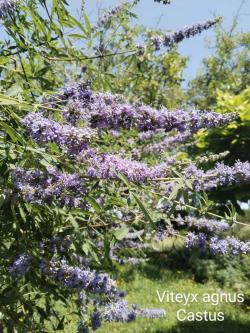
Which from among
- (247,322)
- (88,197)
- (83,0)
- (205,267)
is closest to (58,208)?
(88,197)

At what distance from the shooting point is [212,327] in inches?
283

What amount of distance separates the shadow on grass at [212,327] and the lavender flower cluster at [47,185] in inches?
209

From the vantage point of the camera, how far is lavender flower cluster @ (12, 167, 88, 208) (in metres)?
1.95

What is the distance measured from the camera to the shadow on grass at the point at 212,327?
22.7 feet

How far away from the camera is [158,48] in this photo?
3379 mm

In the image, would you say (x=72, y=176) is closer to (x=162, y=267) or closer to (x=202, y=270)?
(x=202, y=270)

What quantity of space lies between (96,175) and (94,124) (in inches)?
9.8

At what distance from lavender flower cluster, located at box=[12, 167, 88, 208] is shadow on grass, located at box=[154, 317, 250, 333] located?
530 centimetres

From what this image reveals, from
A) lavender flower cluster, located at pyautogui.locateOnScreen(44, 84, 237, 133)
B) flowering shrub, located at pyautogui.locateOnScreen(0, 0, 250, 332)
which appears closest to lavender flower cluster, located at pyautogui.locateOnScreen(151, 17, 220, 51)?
flowering shrub, located at pyautogui.locateOnScreen(0, 0, 250, 332)

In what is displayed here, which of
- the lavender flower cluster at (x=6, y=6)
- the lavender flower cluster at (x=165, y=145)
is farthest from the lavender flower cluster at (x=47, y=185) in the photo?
the lavender flower cluster at (x=165, y=145)

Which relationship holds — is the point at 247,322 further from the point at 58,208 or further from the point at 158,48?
the point at 58,208

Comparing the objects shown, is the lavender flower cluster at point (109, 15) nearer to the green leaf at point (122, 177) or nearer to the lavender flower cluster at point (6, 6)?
the lavender flower cluster at point (6, 6)

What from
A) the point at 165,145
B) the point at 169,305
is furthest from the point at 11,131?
the point at 169,305

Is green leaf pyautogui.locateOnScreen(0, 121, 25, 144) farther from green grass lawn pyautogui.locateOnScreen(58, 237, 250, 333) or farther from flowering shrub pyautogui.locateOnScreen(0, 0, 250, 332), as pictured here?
green grass lawn pyautogui.locateOnScreen(58, 237, 250, 333)
